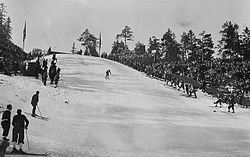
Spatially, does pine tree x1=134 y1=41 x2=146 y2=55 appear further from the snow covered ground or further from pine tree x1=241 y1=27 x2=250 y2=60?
the snow covered ground

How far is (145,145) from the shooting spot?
17219 millimetres

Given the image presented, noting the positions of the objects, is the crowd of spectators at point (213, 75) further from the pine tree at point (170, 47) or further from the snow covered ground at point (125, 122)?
→ the pine tree at point (170, 47)

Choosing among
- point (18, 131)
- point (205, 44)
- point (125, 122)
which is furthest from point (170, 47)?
point (18, 131)

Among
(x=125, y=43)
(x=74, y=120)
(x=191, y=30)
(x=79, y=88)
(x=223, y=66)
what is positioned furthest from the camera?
(x=125, y=43)

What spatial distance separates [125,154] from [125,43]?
99.4 meters

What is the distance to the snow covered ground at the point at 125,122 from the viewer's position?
16.2 metres

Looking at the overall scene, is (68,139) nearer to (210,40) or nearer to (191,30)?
(210,40)

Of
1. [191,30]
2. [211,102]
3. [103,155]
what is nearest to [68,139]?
[103,155]

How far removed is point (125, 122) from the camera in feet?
73.8

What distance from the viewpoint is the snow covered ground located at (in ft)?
53.0

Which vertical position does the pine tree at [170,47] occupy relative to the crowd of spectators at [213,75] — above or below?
above

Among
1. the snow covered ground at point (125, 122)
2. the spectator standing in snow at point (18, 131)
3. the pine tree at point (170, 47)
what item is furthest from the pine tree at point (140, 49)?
the spectator standing in snow at point (18, 131)

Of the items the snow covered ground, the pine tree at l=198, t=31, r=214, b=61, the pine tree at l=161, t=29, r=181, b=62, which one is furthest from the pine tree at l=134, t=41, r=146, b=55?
the snow covered ground

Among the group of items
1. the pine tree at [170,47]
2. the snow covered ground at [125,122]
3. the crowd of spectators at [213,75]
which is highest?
the pine tree at [170,47]
